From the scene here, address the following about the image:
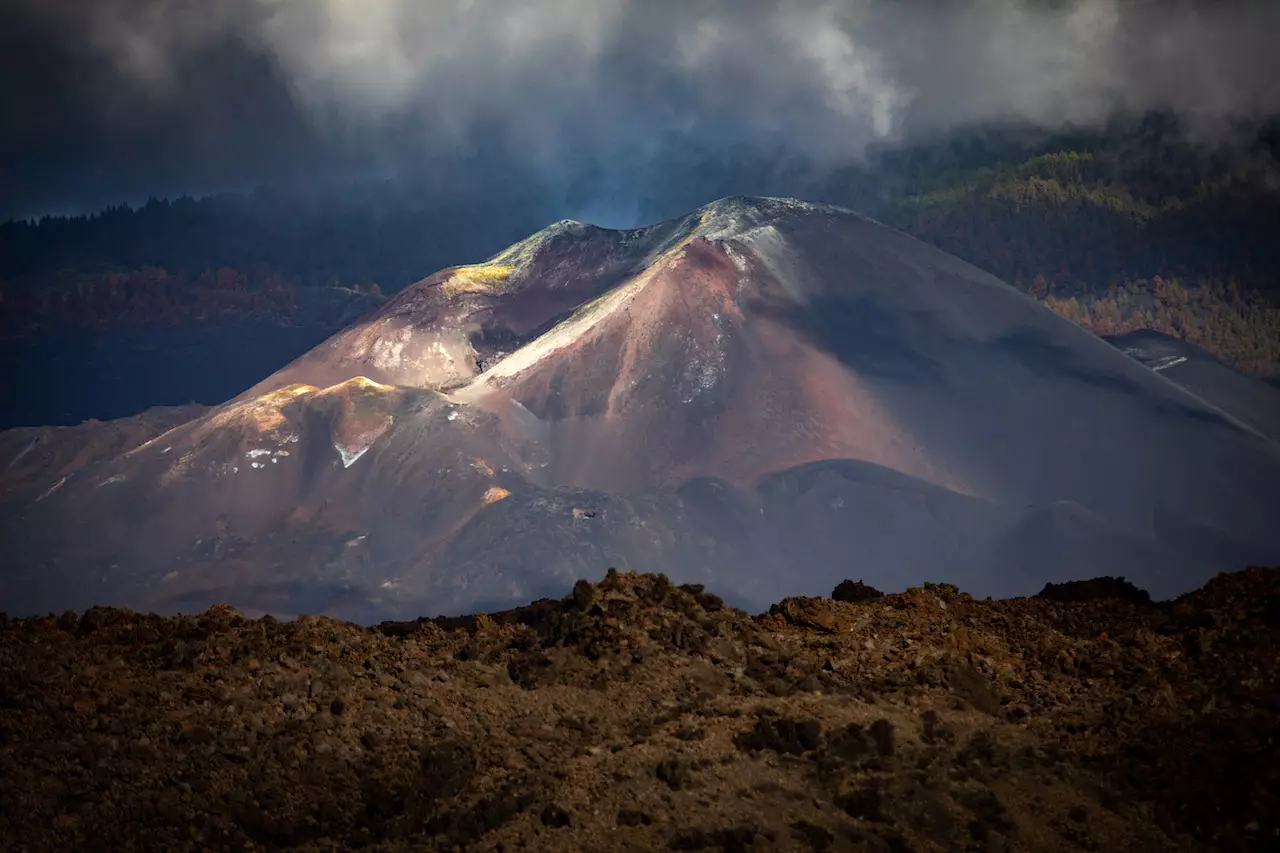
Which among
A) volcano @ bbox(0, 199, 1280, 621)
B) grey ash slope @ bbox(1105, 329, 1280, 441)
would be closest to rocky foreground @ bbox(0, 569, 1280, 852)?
volcano @ bbox(0, 199, 1280, 621)

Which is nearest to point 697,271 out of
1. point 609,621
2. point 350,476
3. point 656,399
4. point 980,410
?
point 656,399

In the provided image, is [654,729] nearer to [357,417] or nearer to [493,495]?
[493,495]

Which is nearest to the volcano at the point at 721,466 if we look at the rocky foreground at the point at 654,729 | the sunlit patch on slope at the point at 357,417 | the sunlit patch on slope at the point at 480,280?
the sunlit patch on slope at the point at 357,417

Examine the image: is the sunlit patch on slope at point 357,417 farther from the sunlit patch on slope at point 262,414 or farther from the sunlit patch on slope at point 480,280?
the sunlit patch on slope at point 480,280

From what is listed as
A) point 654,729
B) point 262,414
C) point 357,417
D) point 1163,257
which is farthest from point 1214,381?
point 654,729

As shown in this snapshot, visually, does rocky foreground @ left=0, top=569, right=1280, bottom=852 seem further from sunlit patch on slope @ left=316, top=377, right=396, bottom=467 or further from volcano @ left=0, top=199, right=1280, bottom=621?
sunlit patch on slope @ left=316, top=377, right=396, bottom=467

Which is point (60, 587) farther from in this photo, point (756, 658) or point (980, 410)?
point (756, 658)

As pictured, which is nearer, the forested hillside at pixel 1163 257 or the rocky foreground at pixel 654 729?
the rocky foreground at pixel 654 729

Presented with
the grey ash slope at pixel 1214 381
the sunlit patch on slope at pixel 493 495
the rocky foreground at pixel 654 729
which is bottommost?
the rocky foreground at pixel 654 729
